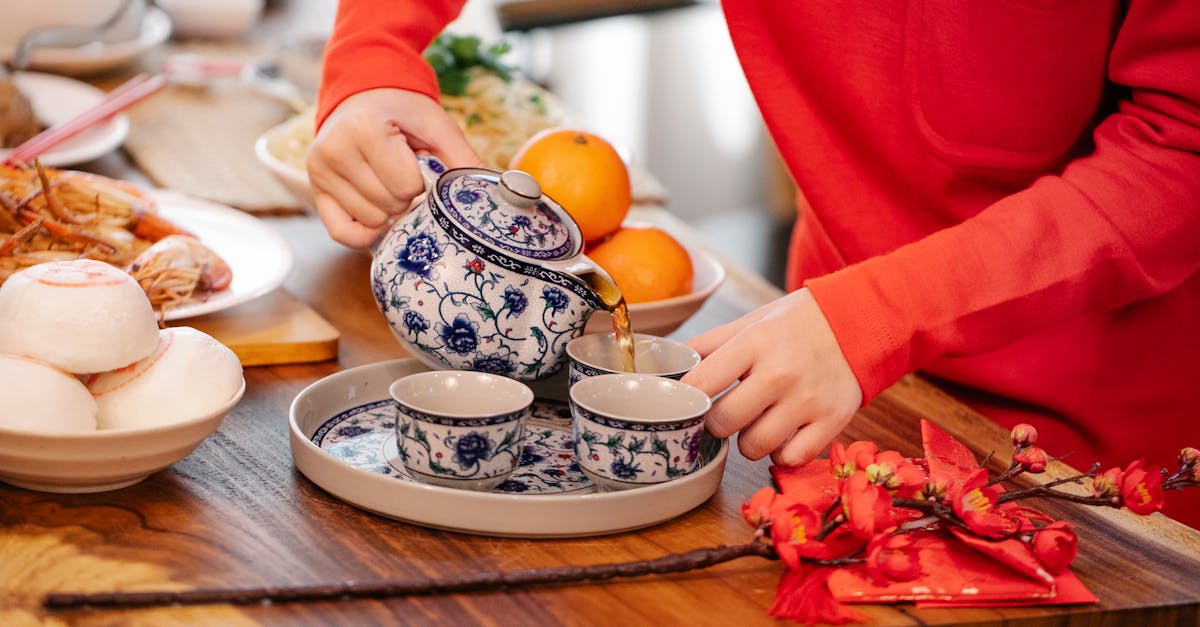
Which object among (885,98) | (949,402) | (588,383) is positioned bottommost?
(949,402)

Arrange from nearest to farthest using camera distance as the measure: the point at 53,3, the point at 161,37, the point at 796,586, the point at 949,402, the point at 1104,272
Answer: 1. the point at 796,586
2. the point at 1104,272
3. the point at 949,402
4. the point at 53,3
5. the point at 161,37

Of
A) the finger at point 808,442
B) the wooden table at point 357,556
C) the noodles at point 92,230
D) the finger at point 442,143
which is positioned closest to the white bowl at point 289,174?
the noodles at point 92,230

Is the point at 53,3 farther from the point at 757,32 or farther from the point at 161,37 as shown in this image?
the point at 757,32

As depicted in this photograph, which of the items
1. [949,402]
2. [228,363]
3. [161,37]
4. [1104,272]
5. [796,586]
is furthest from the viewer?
[161,37]

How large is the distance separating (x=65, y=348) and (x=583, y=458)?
14.6 inches

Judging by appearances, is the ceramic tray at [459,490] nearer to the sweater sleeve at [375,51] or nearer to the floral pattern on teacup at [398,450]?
the floral pattern on teacup at [398,450]

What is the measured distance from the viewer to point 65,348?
2.77 feet

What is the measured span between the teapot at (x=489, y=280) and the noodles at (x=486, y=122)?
0.51 metres

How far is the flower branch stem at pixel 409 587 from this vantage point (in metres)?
0.74

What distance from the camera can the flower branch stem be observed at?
74cm

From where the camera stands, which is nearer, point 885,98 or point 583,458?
point 583,458

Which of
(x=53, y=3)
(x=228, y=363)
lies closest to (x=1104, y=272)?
(x=228, y=363)

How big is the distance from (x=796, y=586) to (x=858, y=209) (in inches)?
23.8

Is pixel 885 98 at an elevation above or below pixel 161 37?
above
